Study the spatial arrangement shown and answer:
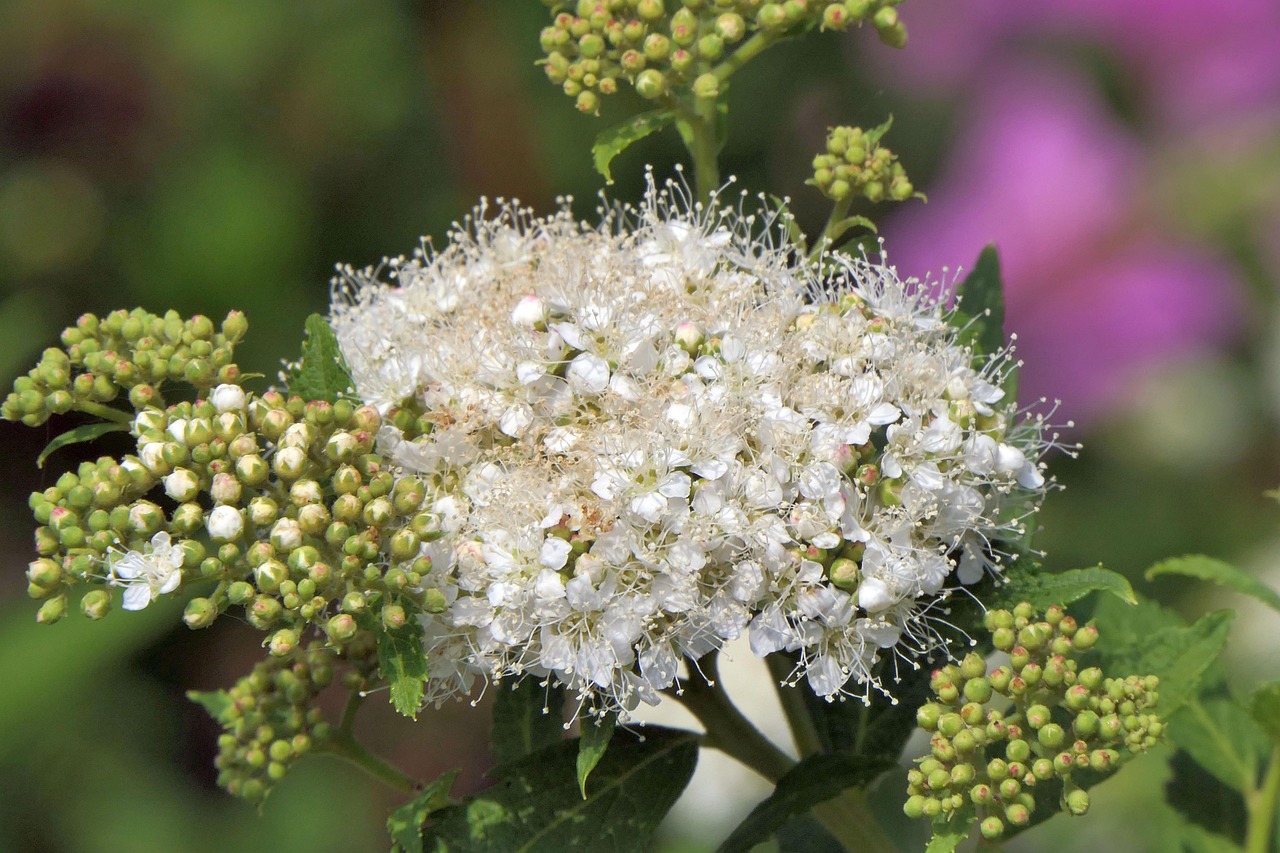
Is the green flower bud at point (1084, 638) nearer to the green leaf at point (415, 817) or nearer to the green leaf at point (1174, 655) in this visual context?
the green leaf at point (1174, 655)

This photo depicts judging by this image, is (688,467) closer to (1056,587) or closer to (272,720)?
(1056,587)

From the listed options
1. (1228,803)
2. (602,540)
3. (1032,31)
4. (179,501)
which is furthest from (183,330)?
(1032,31)

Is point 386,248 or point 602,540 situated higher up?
point 386,248

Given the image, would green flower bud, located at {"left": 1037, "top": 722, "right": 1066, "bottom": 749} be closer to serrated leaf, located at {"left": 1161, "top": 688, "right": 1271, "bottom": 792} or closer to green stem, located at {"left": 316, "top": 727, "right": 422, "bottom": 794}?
serrated leaf, located at {"left": 1161, "top": 688, "right": 1271, "bottom": 792}

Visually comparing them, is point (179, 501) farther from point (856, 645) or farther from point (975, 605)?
point (975, 605)

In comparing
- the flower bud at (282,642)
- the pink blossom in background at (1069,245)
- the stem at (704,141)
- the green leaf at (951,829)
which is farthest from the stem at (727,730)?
the pink blossom in background at (1069,245)

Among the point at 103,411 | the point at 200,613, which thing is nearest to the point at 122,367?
the point at 103,411

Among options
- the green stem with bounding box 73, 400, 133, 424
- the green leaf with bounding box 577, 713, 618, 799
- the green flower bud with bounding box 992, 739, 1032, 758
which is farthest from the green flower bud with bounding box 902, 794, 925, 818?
the green stem with bounding box 73, 400, 133, 424
